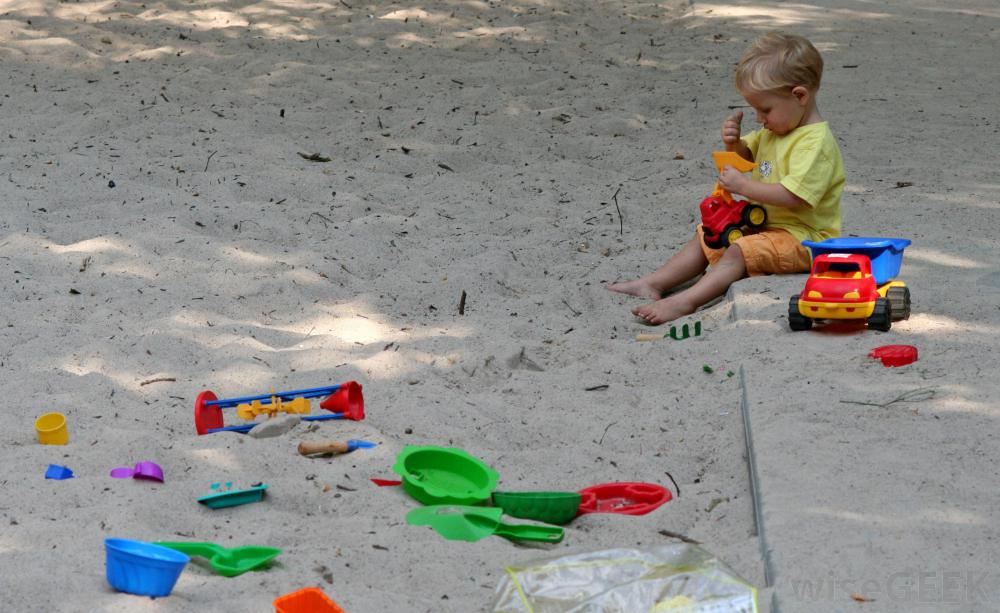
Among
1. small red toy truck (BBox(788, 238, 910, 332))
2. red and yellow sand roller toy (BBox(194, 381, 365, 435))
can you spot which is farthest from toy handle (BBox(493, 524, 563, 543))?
small red toy truck (BBox(788, 238, 910, 332))

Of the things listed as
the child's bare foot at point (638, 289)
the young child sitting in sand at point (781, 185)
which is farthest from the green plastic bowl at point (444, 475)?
the child's bare foot at point (638, 289)

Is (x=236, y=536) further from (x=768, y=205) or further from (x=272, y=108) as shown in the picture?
(x=272, y=108)

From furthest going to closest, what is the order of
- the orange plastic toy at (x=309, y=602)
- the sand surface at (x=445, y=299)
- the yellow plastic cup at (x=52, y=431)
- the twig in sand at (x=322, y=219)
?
the twig in sand at (x=322, y=219), the yellow plastic cup at (x=52, y=431), the sand surface at (x=445, y=299), the orange plastic toy at (x=309, y=602)

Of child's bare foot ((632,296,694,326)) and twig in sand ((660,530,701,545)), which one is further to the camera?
child's bare foot ((632,296,694,326))

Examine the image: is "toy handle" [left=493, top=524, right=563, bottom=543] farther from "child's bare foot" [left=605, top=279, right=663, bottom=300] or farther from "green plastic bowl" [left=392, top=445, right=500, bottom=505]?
"child's bare foot" [left=605, top=279, right=663, bottom=300]

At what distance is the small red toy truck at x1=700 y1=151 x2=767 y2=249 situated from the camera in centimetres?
411

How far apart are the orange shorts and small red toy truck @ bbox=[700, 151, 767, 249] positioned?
0.07 m

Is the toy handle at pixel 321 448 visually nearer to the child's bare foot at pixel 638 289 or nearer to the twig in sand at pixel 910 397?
the twig in sand at pixel 910 397

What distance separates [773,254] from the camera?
401cm

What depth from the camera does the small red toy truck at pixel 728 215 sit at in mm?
4109

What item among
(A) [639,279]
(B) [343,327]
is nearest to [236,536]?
(B) [343,327]

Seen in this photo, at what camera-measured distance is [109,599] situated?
210cm

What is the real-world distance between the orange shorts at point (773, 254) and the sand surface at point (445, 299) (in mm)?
122

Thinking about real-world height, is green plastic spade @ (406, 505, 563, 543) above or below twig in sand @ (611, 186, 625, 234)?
below
